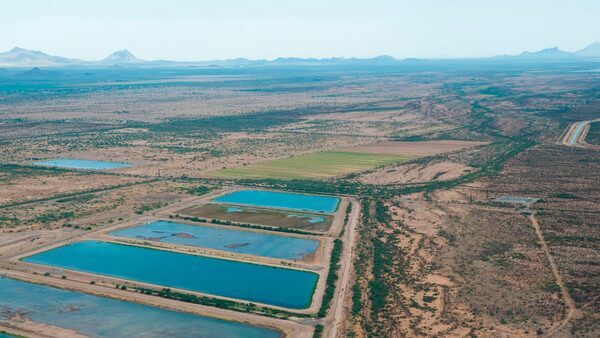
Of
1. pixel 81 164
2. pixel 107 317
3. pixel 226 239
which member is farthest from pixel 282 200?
pixel 81 164

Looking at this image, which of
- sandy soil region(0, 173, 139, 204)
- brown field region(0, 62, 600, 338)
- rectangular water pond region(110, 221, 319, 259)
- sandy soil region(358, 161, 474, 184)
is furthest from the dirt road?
sandy soil region(0, 173, 139, 204)

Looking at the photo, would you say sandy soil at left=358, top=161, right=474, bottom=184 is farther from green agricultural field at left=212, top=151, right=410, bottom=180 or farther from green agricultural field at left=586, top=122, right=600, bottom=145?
green agricultural field at left=586, top=122, right=600, bottom=145

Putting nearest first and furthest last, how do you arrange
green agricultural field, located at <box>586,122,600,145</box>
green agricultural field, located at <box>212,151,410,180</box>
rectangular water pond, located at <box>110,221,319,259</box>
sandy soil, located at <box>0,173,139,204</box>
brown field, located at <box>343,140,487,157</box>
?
rectangular water pond, located at <box>110,221,319,259</box>
sandy soil, located at <box>0,173,139,204</box>
green agricultural field, located at <box>212,151,410,180</box>
brown field, located at <box>343,140,487,157</box>
green agricultural field, located at <box>586,122,600,145</box>

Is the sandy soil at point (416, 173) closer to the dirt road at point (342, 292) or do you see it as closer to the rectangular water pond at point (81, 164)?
the dirt road at point (342, 292)

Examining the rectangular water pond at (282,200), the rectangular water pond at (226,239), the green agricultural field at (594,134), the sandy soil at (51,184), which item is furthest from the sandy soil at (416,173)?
the green agricultural field at (594,134)

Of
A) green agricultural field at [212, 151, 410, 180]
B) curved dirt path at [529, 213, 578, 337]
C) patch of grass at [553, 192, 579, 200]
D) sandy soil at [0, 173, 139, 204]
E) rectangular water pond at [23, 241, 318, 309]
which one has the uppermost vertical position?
sandy soil at [0, 173, 139, 204]

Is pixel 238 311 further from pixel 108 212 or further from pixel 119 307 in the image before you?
pixel 108 212

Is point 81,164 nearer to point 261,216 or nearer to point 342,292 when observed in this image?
point 261,216
